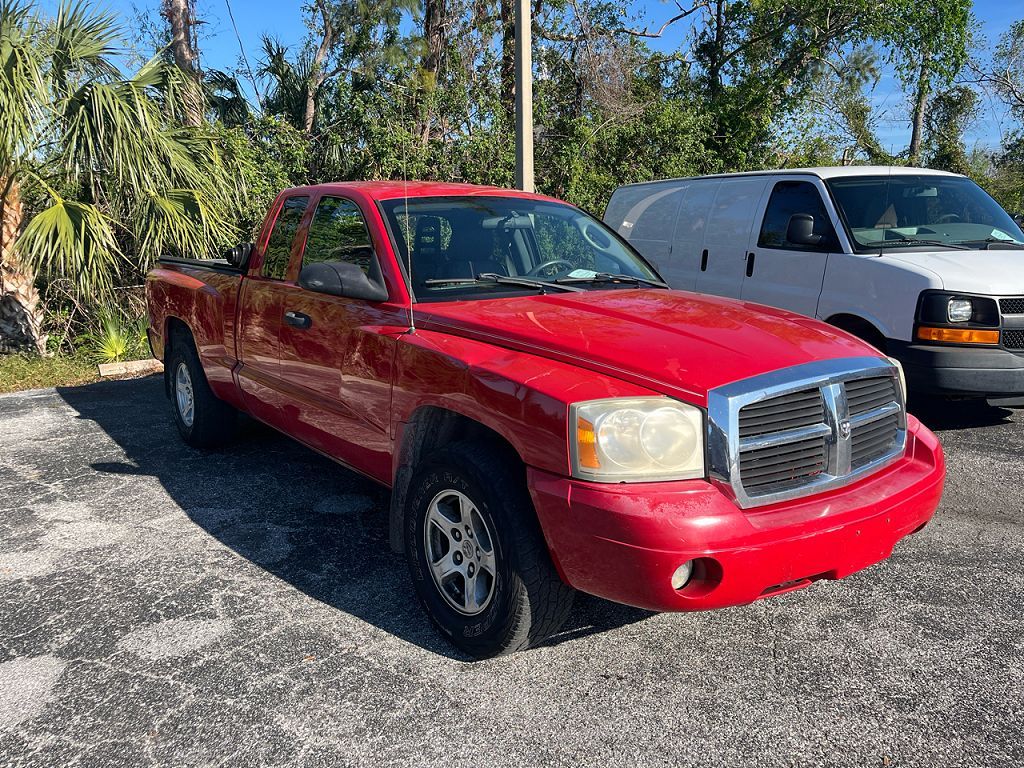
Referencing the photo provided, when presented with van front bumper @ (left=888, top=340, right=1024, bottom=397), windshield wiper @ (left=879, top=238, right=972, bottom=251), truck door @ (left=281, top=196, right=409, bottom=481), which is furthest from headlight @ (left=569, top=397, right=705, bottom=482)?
windshield wiper @ (left=879, top=238, right=972, bottom=251)

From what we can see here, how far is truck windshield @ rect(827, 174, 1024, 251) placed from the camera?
20.7ft

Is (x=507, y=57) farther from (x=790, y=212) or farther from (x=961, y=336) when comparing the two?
(x=961, y=336)

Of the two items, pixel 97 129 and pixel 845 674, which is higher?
pixel 97 129

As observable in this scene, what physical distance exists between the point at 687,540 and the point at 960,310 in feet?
12.5

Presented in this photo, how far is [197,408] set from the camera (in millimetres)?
5758

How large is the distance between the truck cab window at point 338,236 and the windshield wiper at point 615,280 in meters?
0.96

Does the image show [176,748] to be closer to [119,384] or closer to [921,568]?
[921,568]

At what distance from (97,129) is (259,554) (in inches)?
248

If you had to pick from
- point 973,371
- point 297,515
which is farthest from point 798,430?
point 973,371

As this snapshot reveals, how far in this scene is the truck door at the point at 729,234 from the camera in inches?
283

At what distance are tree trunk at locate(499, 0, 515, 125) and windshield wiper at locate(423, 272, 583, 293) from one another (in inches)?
444

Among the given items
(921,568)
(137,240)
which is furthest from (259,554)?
(137,240)

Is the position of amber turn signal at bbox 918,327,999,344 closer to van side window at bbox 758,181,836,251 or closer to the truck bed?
van side window at bbox 758,181,836,251

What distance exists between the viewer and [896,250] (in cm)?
613
